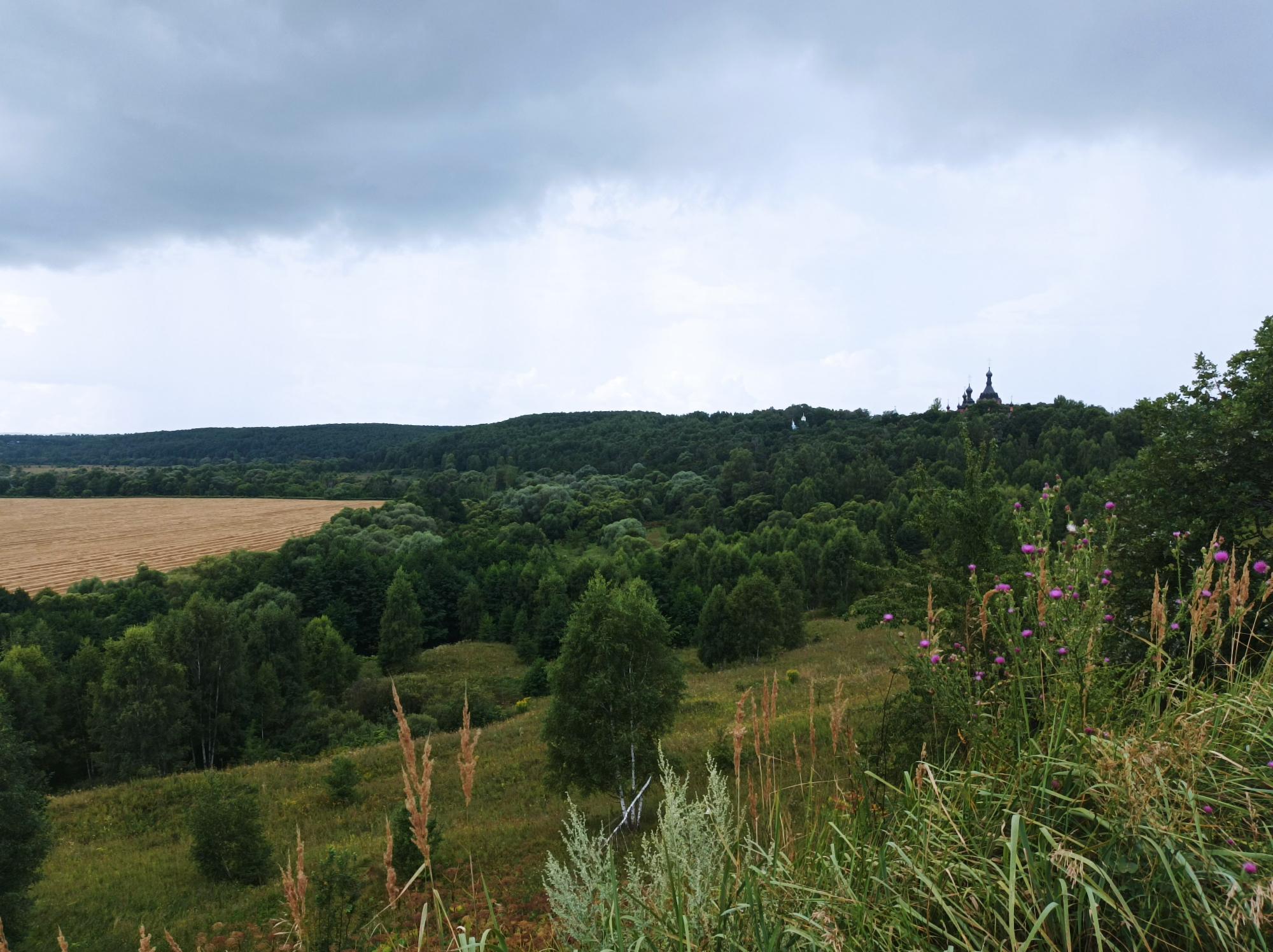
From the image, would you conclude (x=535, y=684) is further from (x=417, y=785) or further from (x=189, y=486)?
(x=189, y=486)

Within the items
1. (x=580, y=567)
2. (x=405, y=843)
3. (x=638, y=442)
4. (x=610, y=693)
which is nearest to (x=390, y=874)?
(x=405, y=843)

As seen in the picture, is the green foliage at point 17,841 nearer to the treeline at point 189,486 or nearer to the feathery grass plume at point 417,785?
the feathery grass plume at point 417,785

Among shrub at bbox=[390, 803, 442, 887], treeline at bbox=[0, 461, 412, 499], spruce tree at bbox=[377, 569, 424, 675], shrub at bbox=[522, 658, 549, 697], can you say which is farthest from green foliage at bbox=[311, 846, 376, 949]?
treeline at bbox=[0, 461, 412, 499]

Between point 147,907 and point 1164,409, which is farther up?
point 1164,409

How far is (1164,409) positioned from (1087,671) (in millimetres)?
14802

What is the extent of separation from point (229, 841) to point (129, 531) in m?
87.1

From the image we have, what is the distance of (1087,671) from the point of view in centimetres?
267

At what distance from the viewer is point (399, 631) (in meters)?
48.2

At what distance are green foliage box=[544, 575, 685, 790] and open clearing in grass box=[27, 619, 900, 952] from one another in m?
1.17

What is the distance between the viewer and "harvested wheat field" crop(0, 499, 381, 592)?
211 feet

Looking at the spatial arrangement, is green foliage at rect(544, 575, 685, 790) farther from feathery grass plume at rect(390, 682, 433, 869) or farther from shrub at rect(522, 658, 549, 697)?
shrub at rect(522, 658, 549, 697)

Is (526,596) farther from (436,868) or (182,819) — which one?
(436,868)

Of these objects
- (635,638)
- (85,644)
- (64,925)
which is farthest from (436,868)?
(85,644)

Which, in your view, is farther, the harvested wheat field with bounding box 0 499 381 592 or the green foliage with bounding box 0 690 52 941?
the harvested wheat field with bounding box 0 499 381 592
